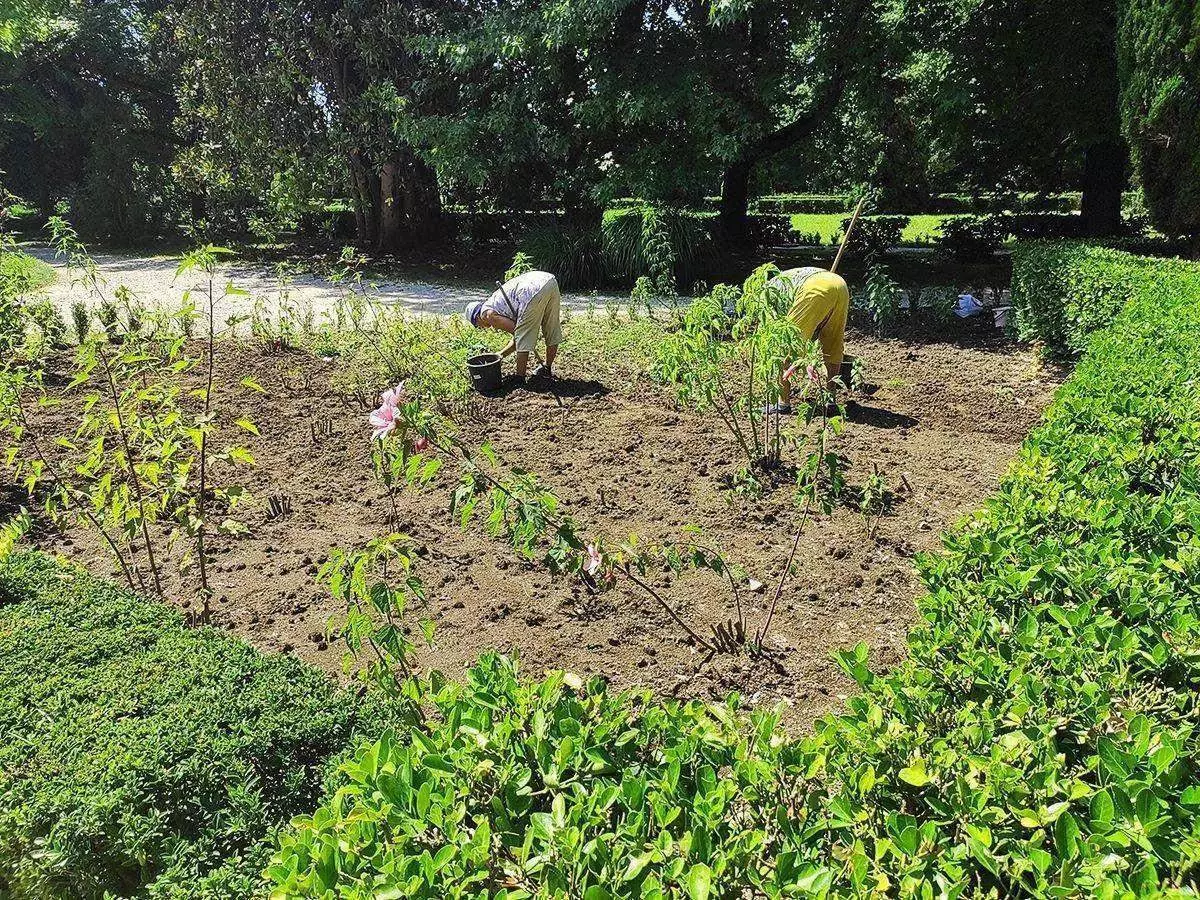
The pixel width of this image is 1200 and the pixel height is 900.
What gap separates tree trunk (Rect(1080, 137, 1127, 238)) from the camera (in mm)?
13008

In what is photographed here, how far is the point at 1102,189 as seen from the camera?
43.0 ft

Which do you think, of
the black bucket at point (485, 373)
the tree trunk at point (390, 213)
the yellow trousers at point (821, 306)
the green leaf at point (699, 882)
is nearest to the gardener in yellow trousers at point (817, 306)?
the yellow trousers at point (821, 306)

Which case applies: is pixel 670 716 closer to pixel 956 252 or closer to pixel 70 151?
pixel 956 252

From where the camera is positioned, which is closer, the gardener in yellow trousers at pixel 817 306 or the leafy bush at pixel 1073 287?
the gardener in yellow trousers at pixel 817 306

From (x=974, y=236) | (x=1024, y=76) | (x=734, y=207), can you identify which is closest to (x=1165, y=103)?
(x=1024, y=76)

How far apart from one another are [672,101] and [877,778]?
1126 cm

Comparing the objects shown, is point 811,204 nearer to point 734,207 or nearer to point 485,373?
point 734,207

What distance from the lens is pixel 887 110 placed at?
11258 mm

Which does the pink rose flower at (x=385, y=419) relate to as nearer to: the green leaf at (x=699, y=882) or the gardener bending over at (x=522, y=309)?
the green leaf at (x=699, y=882)

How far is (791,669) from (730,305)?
9.03 metres

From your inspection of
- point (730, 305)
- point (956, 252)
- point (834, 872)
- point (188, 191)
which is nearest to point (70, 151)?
point (188, 191)

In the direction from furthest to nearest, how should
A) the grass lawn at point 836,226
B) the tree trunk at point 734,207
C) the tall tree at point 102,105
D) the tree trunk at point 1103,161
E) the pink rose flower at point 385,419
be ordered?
the grass lawn at point 836,226, the tall tree at point 102,105, the tree trunk at point 734,207, the tree trunk at point 1103,161, the pink rose flower at point 385,419

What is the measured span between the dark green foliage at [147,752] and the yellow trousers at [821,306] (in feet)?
13.4

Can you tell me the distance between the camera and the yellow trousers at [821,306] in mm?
5570
